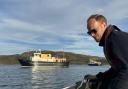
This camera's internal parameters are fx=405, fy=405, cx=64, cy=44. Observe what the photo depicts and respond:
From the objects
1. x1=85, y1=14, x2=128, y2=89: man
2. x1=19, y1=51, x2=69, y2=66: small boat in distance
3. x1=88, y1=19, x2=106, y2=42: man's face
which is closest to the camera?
x1=85, y1=14, x2=128, y2=89: man

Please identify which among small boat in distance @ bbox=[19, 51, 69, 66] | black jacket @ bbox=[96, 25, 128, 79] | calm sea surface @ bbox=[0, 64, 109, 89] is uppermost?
small boat in distance @ bbox=[19, 51, 69, 66]

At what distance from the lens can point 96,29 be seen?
4.07 meters

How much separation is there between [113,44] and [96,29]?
0.78ft

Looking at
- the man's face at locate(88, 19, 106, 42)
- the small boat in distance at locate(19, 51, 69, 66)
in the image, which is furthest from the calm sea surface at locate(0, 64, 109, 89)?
the small boat in distance at locate(19, 51, 69, 66)

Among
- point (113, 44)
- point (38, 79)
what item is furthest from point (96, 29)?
point (38, 79)

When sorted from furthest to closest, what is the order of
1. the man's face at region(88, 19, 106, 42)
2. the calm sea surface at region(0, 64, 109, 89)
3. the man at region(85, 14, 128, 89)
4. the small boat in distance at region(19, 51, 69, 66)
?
the small boat in distance at region(19, 51, 69, 66)
the calm sea surface at region(0, 64, 109, 89)
the man's face at region(88, 19, 106, 42)
the man at region(85, 14, 128, 89)

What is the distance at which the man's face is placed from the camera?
4047 millimetres

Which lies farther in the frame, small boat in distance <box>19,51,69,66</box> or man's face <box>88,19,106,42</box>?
small boat in distance <box>19,51,69,66</box>

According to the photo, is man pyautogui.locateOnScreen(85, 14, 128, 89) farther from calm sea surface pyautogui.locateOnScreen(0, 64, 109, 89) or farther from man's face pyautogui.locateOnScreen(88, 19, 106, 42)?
calm sea surface pyautogui.locateOnScreen(0, 64, 109, 89)

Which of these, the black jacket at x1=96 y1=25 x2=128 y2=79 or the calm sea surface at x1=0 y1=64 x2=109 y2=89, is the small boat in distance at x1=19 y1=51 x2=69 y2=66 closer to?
the calm sea surface at x1=0 y1=64 x2=109 y2=89

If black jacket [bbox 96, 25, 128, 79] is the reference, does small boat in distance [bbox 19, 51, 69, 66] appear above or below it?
above

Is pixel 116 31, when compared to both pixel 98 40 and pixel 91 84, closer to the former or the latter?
pixel 98 40

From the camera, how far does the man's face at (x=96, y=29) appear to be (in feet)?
13.3

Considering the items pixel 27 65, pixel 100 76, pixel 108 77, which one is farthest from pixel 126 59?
pixel 27 65
